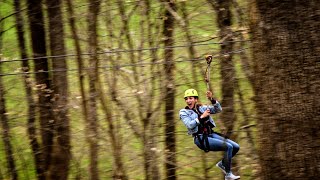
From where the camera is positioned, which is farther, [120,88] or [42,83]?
[42,83]

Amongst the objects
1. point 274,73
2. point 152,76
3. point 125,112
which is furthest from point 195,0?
point 274,73

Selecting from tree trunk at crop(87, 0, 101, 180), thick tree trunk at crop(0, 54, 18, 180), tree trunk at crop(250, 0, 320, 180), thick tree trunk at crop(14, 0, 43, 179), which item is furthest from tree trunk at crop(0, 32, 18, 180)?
tree trunk at crop(250, 0, 320, 180)

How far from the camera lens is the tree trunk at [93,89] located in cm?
761

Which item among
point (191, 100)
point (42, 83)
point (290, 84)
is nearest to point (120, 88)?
point (42, 83)

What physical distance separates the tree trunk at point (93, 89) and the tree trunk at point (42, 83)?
982mm

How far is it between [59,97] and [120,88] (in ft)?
3.16

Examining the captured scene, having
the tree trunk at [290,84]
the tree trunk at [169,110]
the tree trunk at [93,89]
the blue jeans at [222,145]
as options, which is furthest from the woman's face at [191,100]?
the tree trunk at [169,110]

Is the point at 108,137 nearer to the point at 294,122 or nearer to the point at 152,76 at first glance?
the point at 152,76

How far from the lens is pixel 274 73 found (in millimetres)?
4766

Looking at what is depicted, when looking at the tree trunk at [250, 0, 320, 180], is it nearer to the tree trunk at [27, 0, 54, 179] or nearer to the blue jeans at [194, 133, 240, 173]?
the blue jeans at [194, 133, 240, 173]

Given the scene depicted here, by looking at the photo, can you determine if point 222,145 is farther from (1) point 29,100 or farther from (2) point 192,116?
(1) point 29,100

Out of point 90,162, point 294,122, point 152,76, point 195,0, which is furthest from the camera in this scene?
point 195,0

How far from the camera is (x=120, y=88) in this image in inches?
338

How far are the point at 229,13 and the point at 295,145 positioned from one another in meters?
4.42
